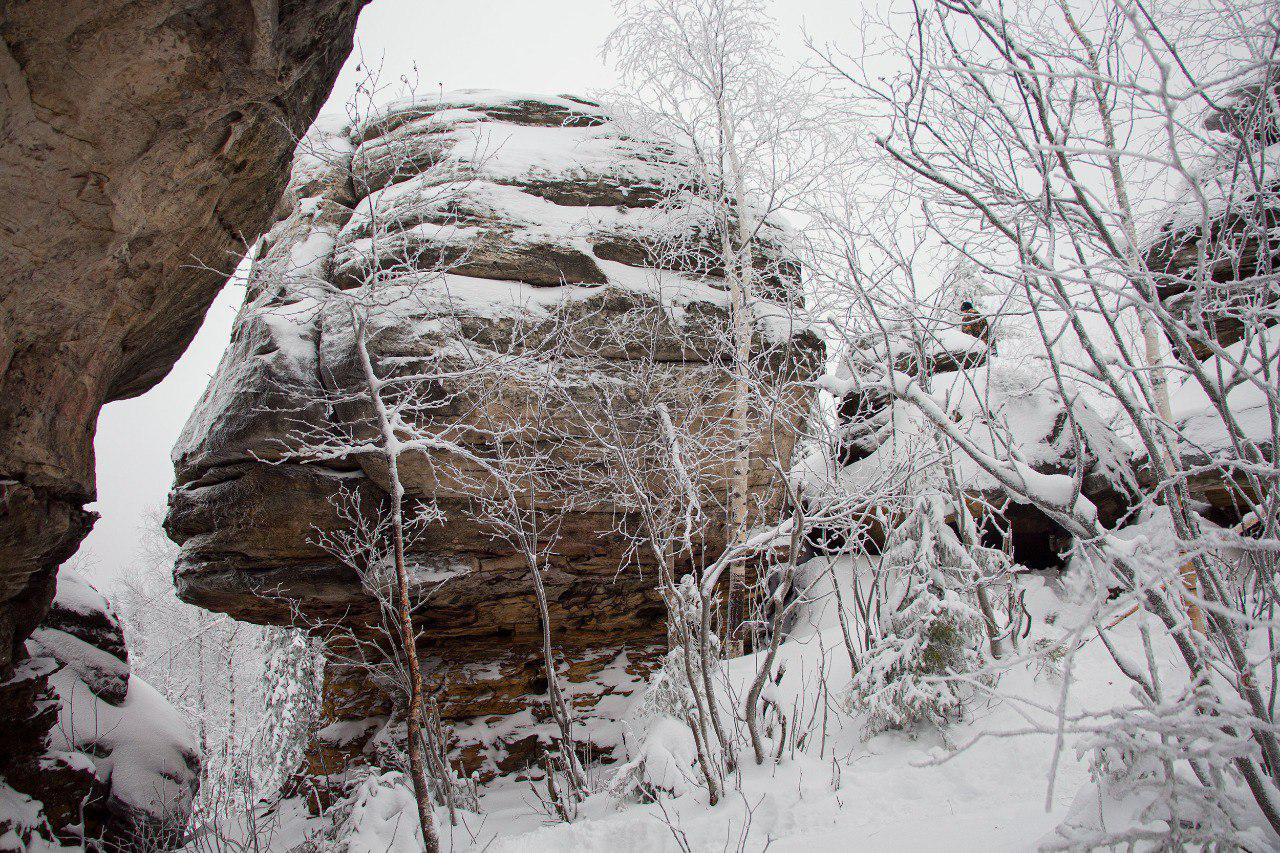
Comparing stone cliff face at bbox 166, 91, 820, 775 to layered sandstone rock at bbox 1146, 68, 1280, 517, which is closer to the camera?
layered sandstone rock at bbox 1146, 68, 1280, 517

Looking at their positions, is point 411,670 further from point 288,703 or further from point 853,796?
point 288,703

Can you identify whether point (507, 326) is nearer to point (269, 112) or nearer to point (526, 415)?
point (526, 415)

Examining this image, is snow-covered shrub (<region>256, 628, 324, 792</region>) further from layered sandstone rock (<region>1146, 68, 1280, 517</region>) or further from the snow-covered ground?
layered sandstone rock (<region>1146, 68, 1280, 517</region>)

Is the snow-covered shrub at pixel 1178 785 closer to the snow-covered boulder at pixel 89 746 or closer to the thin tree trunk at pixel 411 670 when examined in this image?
the thin tree trunk at pixel 411 670

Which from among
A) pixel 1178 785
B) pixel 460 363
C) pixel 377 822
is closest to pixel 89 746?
pixel 377 822

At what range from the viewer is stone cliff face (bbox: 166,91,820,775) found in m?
6.50

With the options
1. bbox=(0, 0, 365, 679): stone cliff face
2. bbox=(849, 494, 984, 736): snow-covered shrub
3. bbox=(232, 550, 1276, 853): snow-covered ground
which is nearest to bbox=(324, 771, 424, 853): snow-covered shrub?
bbox=(232, 550, 1276, 853): snow-covered ground

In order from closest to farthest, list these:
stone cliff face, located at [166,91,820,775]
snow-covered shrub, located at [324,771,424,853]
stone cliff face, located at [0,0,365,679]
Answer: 1. stone cliff face, located at [0,0,365,679]
2. snow-covered shrub, located at [324,771,424,853]
3. stone cliff face, located at [166,91,820,775]

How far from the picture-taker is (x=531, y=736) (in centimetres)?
807

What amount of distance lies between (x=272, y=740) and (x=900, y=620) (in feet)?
34.4

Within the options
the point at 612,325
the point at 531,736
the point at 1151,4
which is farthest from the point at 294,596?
the point at 1151,4

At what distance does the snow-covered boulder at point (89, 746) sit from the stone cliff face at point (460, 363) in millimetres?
1056

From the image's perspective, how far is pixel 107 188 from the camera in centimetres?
348

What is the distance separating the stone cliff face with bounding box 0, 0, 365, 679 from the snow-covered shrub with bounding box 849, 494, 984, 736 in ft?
19.1
